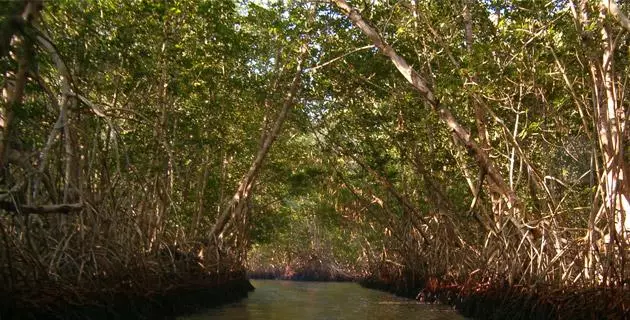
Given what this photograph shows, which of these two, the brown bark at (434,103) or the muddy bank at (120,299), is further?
the brown bark at (434,103)

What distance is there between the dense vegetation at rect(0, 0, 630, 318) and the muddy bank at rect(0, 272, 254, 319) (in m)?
0.09

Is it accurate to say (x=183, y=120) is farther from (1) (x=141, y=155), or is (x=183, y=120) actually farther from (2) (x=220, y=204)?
(2) (x=220, y=204)

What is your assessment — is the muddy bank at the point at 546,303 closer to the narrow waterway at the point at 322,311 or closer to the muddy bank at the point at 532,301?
the muddy bank at the point at 532,301

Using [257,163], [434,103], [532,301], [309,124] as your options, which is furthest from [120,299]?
[309,124]

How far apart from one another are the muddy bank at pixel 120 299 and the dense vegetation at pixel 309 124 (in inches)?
3.5

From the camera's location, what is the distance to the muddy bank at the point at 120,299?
17.0 ft

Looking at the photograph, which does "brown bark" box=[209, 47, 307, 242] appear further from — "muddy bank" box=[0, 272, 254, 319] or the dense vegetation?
"muddy bank" box=[0, 272, 254, 319]

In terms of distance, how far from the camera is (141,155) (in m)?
9.03

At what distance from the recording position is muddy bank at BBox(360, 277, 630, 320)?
5.73m

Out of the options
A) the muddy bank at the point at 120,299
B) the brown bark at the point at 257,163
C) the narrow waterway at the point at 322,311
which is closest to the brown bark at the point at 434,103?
the narrow waterway at the point at 322,311

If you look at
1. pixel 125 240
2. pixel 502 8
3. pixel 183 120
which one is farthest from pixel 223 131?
pixel 502 8

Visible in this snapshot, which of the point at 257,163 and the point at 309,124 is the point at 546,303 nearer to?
the point at 257,163

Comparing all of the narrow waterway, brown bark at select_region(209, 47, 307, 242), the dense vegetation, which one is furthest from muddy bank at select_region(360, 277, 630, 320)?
brown bark at select_region(209, 47, 307, 242)

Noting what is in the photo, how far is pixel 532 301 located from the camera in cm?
729
